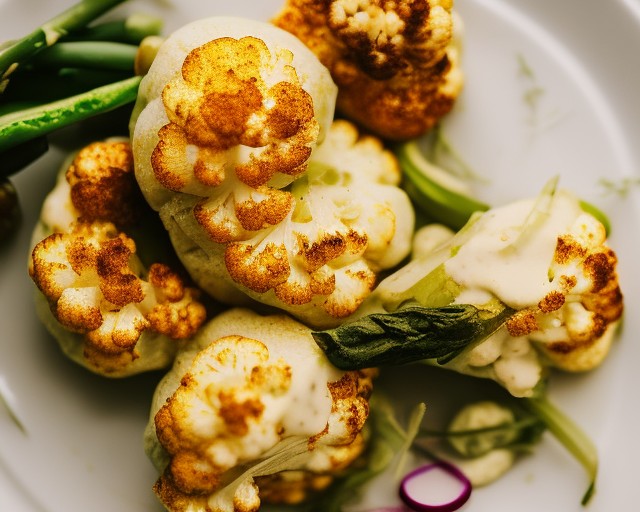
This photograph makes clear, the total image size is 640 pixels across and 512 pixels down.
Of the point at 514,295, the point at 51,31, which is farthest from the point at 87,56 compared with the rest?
the point at 514,295

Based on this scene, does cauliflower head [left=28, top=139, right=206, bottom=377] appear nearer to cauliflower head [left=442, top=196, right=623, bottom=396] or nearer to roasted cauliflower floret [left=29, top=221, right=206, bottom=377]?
roasted cauliflower floret [left=29, top=221, right=206, bottom=377]

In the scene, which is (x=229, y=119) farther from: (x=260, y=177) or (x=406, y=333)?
(x=406, y=333)

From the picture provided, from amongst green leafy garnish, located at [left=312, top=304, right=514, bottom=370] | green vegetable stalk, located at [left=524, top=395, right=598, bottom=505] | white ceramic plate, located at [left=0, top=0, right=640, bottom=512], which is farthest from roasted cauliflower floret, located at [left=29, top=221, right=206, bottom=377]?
green vegetable stalk, located at [left=524, top=395, right=598, bottom=505]

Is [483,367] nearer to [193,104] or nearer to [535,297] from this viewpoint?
[535,297]

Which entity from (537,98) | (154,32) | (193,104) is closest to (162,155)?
(193,104)

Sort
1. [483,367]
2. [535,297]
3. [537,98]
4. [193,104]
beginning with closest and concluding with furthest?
[193,104]
[535,297]
[483,367]
[537,98]

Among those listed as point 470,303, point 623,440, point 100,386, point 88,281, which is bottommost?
point 100,386

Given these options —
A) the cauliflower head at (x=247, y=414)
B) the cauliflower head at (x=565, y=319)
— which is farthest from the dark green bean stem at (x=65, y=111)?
the cauliflower head at (x=565, y=319)
